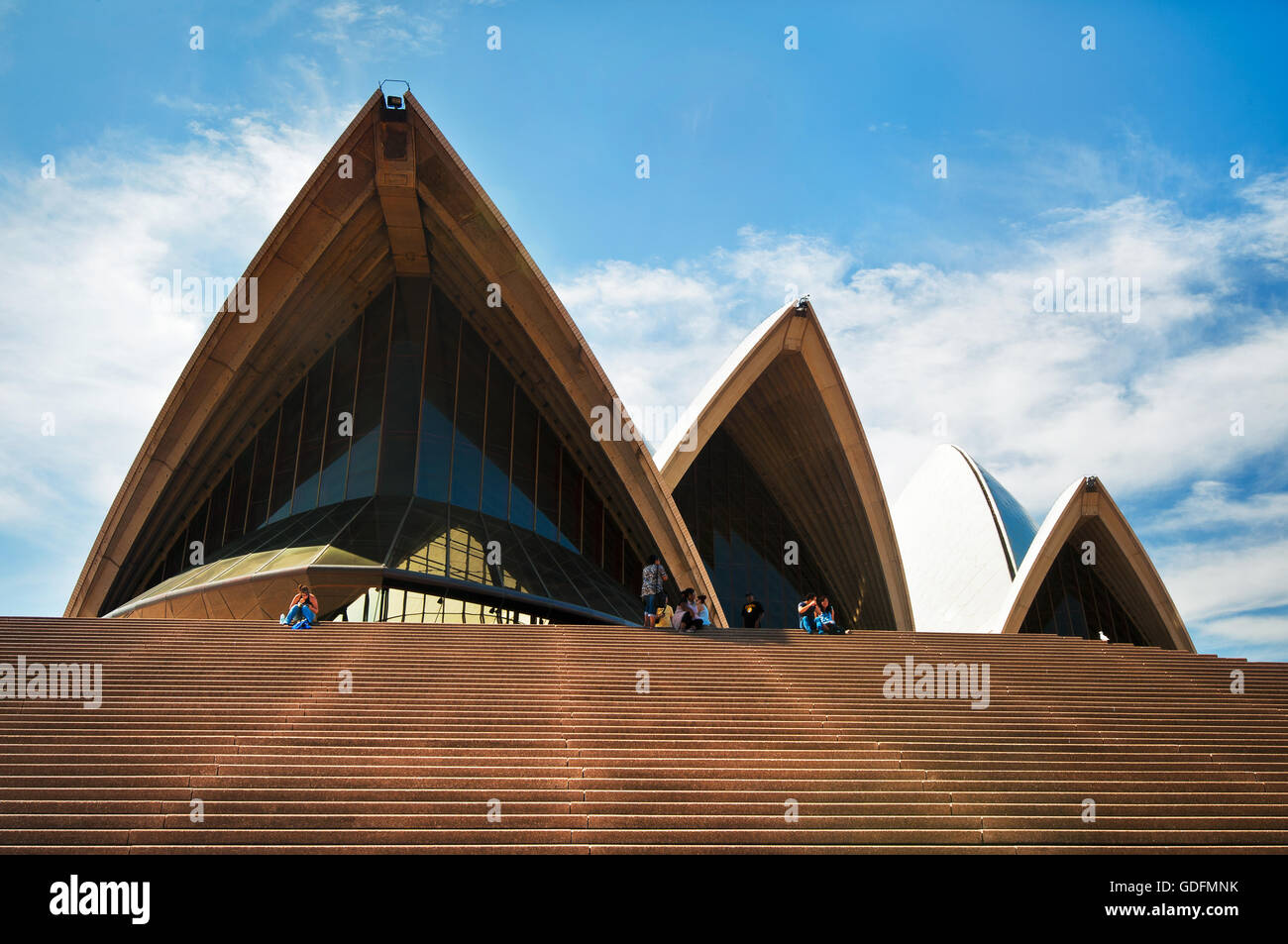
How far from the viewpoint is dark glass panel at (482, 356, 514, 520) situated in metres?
18.3

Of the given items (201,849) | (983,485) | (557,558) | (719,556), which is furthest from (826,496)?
(201,849)

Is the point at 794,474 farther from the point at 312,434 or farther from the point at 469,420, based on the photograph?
the point at 312,434

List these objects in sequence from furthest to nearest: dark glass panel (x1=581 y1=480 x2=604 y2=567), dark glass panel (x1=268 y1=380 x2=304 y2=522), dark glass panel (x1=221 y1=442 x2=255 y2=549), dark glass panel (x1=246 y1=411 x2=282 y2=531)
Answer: dark glass panel (x1=581 y1=480 x2=604 y2=567) → dark glass panel (x1=221 y1=442 x2=255 y2=549) → dark glass panel (x1=246 y1=411 x2=282 y2=531) → dark glass panel (x1=268 y1=380 x2=304 y2=522)

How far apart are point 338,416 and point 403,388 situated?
155cm

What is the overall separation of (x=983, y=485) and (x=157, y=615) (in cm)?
2720

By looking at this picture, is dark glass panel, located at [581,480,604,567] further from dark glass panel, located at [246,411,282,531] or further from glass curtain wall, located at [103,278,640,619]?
dark glass panel, located at [246,411,282,531]

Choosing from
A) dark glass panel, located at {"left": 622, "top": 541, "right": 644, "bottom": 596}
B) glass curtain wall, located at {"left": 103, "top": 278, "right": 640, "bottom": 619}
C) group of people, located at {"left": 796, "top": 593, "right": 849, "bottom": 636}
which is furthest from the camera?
dark glass panel, located at {"left": 622, "top": 541, "right": 644, "bottom": 596}

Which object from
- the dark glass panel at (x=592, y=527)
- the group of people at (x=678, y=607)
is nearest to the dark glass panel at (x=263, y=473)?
the dark glass panel at (x=592, y=527)

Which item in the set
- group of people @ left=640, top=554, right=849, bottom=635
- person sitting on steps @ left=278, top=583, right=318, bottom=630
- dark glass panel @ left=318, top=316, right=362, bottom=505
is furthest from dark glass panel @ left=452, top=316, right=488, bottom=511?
person sitting on steps @ left=278, top=583, right=318, bottom=630

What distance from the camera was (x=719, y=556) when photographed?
22.2 meters

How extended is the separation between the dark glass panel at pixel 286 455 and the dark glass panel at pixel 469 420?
3543 mm

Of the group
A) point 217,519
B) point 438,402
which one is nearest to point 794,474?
point 438,402

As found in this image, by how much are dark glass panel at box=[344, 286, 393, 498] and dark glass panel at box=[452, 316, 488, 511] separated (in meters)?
1.63

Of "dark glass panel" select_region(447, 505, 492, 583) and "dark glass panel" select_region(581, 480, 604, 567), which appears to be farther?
"dark glass panel" select_region(581, 480, 604, 567)
